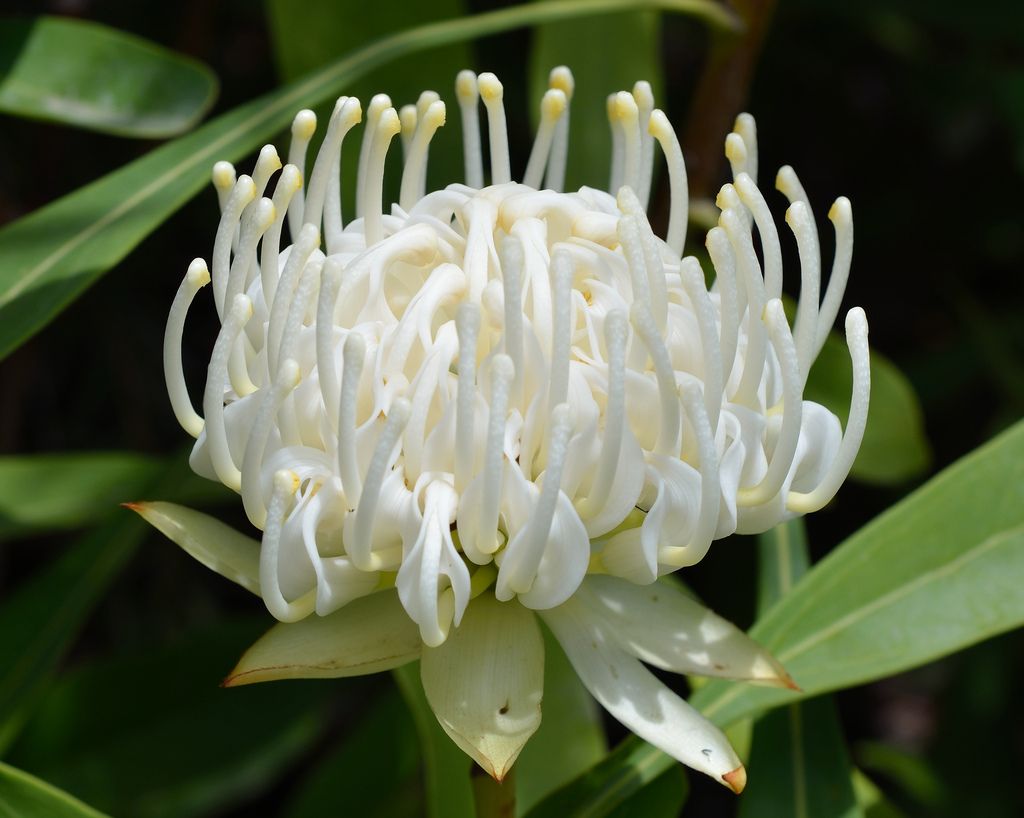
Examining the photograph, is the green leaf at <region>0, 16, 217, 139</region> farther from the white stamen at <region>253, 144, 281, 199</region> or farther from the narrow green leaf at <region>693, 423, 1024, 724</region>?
the narrow green leaf at <region>693, 423, 1024, 724</region>

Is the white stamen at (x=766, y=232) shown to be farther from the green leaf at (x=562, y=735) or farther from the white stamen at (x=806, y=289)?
the green leaf at (x=562, y=735)

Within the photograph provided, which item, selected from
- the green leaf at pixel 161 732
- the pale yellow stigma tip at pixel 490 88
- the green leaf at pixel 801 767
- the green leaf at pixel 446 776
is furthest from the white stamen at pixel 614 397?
the green leaf at pixel 161 732

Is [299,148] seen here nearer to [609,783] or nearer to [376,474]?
[376,474]

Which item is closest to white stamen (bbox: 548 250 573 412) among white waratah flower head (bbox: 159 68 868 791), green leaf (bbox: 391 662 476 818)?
white waratah flower head (bbox: 159 68 868 791)

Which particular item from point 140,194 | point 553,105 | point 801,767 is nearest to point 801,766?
point 801,767

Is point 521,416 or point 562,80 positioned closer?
point 521,416

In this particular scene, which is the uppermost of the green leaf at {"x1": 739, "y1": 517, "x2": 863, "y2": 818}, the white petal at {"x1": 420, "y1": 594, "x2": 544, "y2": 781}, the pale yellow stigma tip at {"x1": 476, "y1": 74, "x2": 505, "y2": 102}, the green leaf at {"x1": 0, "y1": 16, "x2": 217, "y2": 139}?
the pale yellow stigma tip at {"x1": 476, "y1": 74, "x2": 505, "y2": 102}
